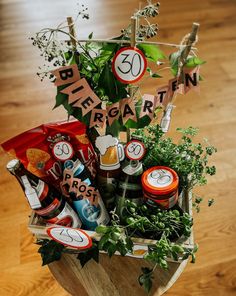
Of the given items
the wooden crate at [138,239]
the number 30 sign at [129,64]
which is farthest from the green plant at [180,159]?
the number 30 sign at [129,64]

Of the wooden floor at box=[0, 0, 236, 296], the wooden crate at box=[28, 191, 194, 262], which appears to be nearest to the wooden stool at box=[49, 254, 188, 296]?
the wooden crate at box=[28, 191, 194, 262]

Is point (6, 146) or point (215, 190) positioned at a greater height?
point (6, 146)

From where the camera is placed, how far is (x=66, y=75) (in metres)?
0.70

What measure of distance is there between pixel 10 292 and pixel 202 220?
2.62 ft

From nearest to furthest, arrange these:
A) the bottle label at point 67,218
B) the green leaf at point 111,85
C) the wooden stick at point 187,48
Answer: the wooden stick at point 187,48 < the green leaf at point 111,85 < the bottle label at point 67,218

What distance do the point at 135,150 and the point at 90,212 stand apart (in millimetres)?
207

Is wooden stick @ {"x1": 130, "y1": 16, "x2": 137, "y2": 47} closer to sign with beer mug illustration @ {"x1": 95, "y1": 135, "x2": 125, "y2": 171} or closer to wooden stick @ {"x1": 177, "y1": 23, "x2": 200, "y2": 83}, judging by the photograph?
wooden stick @ {"x1": 177, "y1": 23, "x2": 200, "y2": 83}

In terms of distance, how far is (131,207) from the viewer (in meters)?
0.80

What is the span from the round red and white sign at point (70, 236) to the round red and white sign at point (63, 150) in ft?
0.56

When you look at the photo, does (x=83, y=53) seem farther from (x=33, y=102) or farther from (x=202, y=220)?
(x=33, y=102)

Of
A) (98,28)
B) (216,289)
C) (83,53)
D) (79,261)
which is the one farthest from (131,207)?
(98,28)

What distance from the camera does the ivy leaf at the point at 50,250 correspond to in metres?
0.88

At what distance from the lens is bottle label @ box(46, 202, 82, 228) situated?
32.9 inches

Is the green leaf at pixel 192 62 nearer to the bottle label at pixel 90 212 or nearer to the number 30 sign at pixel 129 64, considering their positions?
the number 30 sign at pixel 129 64
